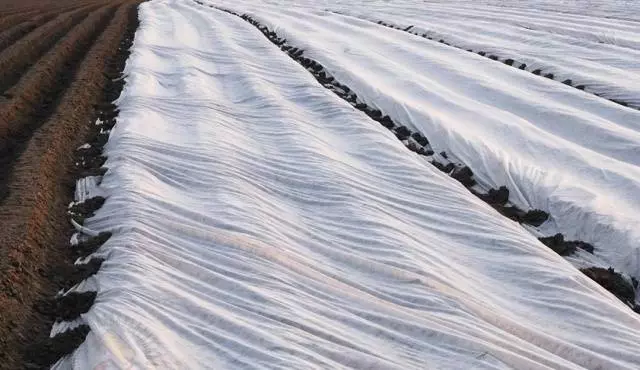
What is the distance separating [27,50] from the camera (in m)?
11.3

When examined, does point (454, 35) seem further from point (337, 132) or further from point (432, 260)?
point (432, 260)

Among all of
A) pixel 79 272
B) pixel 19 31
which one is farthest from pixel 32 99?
pixel 19 31

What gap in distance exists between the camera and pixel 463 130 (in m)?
6.64

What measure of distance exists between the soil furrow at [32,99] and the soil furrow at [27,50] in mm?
316

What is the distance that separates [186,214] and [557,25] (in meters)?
12.4

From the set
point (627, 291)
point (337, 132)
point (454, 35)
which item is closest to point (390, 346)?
point (627, 291)

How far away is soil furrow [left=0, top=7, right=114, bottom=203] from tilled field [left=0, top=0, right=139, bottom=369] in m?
0.01

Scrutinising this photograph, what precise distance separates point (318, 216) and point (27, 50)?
8859 mm

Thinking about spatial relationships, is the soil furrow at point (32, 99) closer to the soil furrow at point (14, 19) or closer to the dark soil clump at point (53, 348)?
the dark soil clump at point (53, 348)

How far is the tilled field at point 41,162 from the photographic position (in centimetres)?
359

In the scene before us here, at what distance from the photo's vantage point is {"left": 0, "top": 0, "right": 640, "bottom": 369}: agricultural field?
333 cm

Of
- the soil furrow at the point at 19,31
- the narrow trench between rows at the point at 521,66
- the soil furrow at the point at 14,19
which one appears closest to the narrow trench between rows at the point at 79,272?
the narrow trench between rows at the point at 521,66

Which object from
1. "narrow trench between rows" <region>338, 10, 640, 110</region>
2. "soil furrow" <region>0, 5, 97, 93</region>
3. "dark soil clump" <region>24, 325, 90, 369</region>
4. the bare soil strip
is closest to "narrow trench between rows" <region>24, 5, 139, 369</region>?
"dark soil clump" <region>24, 325, 90, 369</region>

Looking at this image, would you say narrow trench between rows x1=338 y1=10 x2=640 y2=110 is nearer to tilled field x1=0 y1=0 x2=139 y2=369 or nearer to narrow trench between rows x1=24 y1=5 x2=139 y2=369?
narrow trench between rows x1=24 y1=5 x2=139 y2=369
